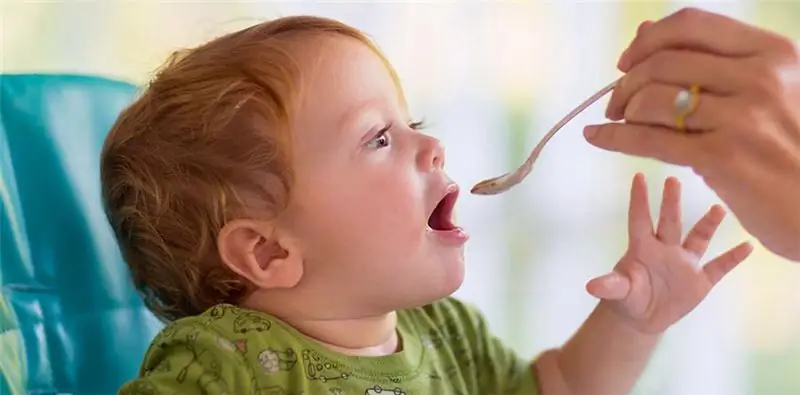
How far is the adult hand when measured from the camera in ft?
2.61

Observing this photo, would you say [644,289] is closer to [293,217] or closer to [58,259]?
[293,217]

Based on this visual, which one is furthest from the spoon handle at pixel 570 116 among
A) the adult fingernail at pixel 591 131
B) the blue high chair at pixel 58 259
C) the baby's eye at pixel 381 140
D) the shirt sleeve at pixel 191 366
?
the blue high chair at pixel 58 259

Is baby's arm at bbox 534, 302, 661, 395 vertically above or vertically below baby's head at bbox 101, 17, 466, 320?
below

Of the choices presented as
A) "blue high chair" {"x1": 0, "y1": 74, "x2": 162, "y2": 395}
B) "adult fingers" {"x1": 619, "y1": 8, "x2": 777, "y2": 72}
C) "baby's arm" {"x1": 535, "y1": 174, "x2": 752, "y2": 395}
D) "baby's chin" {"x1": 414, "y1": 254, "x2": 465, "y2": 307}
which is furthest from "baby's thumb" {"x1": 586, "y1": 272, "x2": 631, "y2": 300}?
"blue high chair" {"x1": 0, "y1": 74, "x2": 162, "y2": 395}

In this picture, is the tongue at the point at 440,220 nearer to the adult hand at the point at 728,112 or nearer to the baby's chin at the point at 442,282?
the baby's chin at the point at 442,282

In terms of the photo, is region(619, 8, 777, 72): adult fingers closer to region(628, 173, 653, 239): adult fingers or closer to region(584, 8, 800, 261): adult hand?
region(584, 8, 800, 261): adult hand

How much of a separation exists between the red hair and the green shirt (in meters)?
0.08

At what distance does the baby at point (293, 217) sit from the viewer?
2.94 ft

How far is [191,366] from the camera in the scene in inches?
33.3

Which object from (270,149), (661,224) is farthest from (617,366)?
(270,149)

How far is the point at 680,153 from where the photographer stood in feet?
2.72

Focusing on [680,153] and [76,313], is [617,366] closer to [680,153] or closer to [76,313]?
[680,153]

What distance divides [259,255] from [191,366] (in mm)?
131

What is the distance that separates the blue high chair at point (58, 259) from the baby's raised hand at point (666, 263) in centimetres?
50
